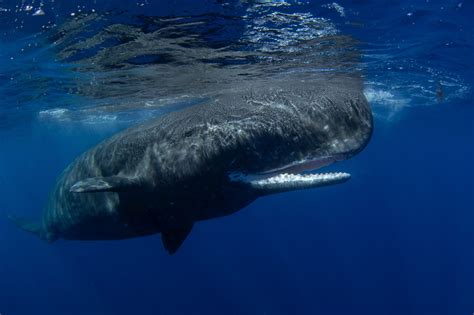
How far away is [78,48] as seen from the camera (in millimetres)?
11953

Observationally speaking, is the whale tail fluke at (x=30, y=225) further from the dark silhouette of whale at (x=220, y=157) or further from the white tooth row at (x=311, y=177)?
the white tooth row at (x=311, y=177)

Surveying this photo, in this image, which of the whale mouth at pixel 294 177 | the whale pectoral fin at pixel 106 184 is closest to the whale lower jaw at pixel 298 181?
the whale mouth at pixel 294 177

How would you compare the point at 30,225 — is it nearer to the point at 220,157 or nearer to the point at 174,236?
the point at 174,236

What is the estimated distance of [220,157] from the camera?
5156 millimetres

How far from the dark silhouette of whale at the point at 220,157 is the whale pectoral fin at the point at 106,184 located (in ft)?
0.05

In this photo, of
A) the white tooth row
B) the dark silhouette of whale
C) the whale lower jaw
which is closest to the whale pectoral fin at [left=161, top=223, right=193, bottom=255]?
the dark silhouette of whale

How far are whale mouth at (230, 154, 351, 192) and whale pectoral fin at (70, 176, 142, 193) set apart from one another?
73.2 inches

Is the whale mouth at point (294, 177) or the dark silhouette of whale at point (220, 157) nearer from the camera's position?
the whale mouth at point (294, 177)

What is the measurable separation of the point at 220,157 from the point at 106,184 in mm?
1959

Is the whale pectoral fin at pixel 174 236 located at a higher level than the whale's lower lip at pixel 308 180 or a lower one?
lower

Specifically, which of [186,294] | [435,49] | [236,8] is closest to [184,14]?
[236,8]

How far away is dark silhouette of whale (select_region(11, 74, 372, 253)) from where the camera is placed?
484 centimetres

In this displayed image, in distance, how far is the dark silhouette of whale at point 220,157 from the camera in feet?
15.9

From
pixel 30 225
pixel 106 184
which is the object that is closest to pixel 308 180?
pixel 106 184
